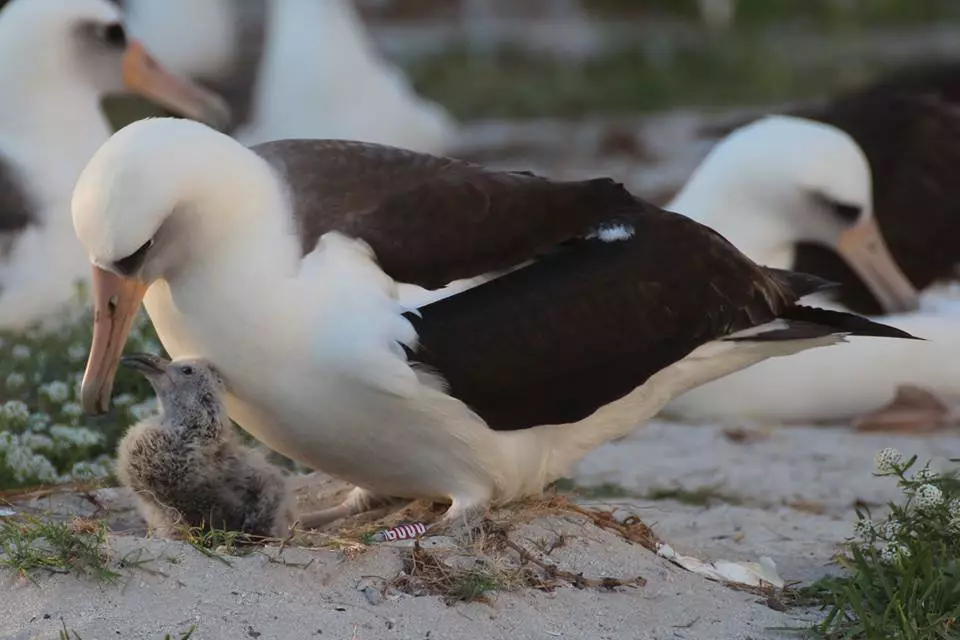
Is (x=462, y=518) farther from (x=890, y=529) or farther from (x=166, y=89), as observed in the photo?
(x=166, y=89)

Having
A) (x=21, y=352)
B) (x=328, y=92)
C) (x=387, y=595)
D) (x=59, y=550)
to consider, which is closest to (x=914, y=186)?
(x=328, y=92)

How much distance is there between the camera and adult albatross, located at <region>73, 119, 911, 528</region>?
4973mm

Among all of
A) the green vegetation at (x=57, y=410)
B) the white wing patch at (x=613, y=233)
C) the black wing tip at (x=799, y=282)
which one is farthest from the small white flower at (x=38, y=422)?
the black wing tip at (x=799, y=282)

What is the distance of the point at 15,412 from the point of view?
6336mm

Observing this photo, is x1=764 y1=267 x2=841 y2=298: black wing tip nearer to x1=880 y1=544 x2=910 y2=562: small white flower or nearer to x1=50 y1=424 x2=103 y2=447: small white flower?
x1=880 y1=544 x2=910 y2=562: small white flower

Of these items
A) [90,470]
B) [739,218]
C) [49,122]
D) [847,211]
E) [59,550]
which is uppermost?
[847,211]

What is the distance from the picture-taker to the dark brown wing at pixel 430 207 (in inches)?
203

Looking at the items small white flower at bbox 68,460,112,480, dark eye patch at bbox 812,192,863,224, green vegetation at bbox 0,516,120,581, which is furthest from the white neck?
green vegetation at bbox 0,516,120,581

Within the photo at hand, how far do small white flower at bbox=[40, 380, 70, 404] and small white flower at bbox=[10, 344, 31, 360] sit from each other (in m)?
0.38

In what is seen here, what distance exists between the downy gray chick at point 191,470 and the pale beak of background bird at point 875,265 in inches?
174

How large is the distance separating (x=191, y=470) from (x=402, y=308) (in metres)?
0.73

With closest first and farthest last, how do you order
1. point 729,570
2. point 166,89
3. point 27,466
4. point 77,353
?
point 729,570
point 27,466
point 77,353
point 166,89

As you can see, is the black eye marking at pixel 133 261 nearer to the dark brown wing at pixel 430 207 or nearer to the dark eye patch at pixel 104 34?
the dark brown wing at pixel 430 207

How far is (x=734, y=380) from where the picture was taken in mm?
8477
